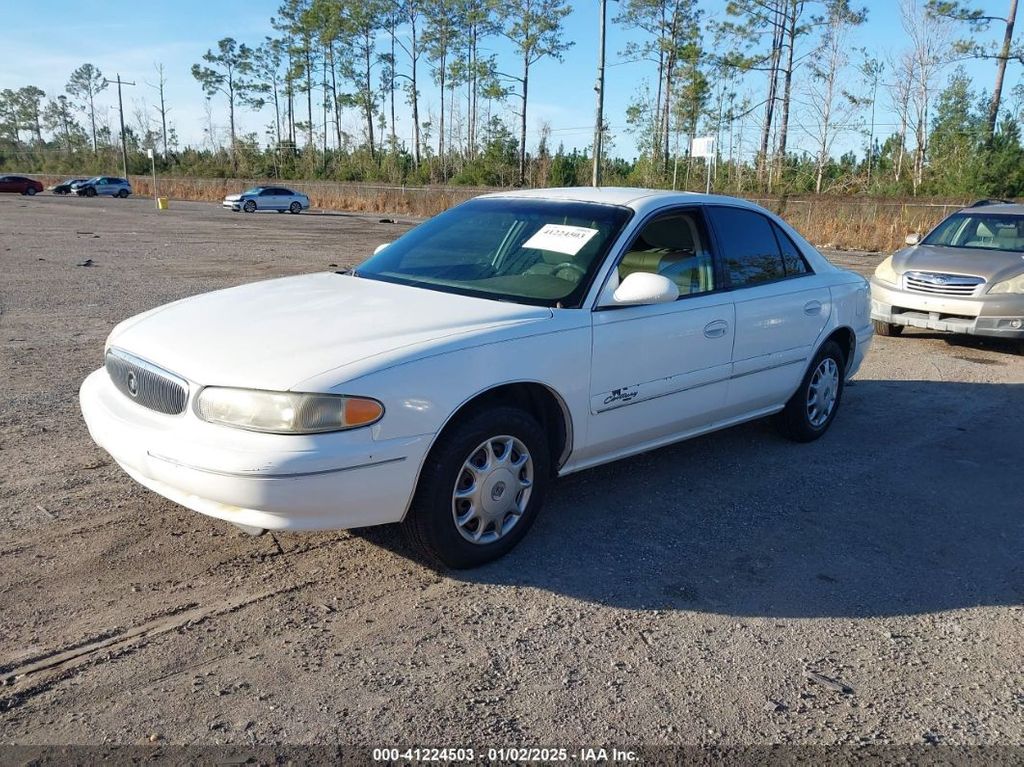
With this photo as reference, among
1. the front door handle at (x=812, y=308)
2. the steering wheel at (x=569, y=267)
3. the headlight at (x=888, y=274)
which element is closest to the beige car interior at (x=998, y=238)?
the headlight at (x=888, y=274)

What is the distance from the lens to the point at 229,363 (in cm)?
326

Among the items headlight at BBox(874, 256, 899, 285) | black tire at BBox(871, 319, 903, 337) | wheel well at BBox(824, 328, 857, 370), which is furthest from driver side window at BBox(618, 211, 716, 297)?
black tire at BBox(871, 319, 903, 337)

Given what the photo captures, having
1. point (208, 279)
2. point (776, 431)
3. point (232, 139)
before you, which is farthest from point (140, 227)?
point (232, 139)

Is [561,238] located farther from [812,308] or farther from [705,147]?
[705,147]

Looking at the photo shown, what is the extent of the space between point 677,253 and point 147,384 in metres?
2.80

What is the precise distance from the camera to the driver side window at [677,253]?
4551mm

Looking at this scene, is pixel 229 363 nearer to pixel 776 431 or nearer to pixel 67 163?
pixel 776 431

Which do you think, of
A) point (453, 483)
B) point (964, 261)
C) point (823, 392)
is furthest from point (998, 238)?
point (453, 483)

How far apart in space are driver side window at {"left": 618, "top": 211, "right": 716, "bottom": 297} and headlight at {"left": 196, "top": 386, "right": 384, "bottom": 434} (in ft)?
6.02

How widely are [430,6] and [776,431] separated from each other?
6770 centimetres

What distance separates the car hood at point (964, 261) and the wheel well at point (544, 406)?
7.09m

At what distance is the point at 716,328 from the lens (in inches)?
181

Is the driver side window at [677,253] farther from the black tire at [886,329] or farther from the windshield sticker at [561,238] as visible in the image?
the black tire at [886,329]

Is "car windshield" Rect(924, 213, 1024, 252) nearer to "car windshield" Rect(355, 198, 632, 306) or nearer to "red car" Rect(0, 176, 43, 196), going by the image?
"car windshield" Rect(355, 198, 632, 306)
